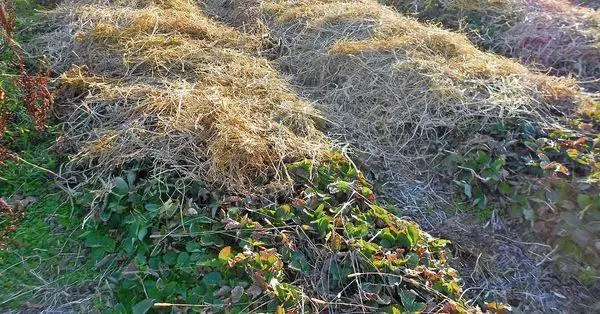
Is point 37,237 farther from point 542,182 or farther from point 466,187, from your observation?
point 542,182

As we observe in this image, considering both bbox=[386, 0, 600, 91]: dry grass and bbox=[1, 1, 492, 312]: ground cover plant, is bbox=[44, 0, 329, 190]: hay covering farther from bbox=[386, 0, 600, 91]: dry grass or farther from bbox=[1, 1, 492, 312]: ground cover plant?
bbox=[386, 0, 600, 91]: dry grass

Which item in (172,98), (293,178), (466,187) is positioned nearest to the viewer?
(293,178)

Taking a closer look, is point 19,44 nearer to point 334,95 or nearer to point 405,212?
point 334,95

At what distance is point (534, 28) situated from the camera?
3.75 meters

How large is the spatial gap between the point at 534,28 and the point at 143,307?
323cm

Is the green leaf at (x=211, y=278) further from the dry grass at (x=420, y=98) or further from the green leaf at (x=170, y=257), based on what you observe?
the dry grass at (x=420, y=98)

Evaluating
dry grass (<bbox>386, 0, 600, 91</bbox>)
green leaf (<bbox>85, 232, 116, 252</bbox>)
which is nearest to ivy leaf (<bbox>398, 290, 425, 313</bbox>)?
green leaf (<bbox>85, 232, 116, 252</bbox>)

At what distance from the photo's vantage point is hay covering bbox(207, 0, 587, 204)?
2.82 m

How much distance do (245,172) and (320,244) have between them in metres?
0.49

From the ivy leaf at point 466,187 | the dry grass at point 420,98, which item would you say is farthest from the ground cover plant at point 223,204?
the ivy leaf at point 466,187

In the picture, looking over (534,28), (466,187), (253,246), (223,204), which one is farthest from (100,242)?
(534,28)

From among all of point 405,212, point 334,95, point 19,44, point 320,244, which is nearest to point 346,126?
point 334,95

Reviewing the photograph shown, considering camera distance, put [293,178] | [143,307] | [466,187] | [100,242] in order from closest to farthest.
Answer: [143,307] < [100,242] < [293,178] < [466,187]

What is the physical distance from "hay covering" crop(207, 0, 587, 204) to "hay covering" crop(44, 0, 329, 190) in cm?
28
